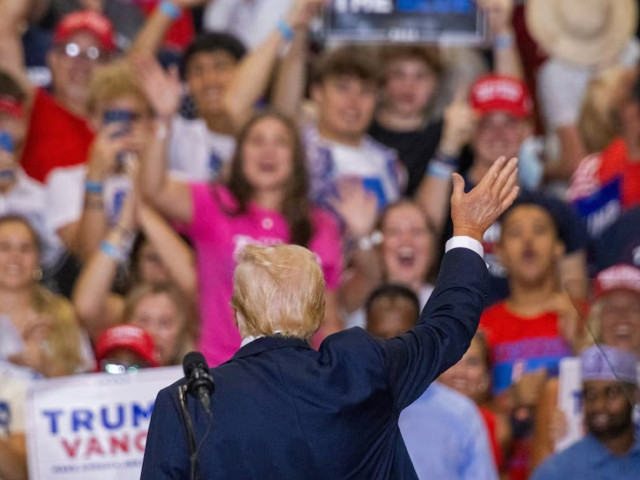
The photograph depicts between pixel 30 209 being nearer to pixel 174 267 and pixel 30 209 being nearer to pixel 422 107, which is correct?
pixel 174 267

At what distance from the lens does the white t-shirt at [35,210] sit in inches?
236

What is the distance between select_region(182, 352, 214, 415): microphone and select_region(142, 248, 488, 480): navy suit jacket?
90mm

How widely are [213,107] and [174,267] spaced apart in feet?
3.02

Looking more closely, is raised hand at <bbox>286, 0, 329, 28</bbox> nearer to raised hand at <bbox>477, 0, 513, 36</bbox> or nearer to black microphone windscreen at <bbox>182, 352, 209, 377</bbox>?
raised hand at <bbox>477, 0, 513, 36</bbox>

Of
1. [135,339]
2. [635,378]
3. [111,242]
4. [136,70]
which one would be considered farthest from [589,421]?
[136,70]

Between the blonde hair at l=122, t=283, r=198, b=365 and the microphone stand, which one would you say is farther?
the blonde hair at l=122, t=283, r=198, b=365

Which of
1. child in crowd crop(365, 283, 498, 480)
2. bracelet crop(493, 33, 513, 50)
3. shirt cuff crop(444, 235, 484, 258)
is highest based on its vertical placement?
bracelet crop(493, 33, 513, 50)

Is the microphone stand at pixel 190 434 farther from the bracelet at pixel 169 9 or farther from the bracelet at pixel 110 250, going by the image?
the bracelet at pixel 169 9

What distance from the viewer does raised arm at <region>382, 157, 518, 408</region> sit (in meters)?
3.17

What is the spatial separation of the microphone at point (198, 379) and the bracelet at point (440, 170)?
343 centimetres

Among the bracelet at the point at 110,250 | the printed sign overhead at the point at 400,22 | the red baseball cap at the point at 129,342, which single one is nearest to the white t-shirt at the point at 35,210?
the bracelet at the point at 110,250

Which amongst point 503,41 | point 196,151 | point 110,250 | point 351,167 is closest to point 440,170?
point 351,167

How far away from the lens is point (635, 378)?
3807mm

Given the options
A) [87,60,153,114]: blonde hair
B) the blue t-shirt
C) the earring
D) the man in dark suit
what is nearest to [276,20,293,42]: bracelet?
[87,60,153,114]: blonde hair
